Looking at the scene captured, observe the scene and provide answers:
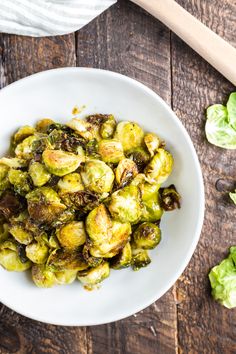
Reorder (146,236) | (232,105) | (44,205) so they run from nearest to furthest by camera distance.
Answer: (44,205), (146,236), (232,105)

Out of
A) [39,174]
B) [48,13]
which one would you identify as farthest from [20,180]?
[48,13]

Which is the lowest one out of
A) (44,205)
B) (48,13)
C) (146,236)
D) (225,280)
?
(225,280)

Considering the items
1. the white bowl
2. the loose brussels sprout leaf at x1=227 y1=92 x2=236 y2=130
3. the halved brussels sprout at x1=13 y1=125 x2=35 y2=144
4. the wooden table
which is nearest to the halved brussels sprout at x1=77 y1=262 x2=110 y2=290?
the white bowl

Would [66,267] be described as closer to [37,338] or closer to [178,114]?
[37,338]

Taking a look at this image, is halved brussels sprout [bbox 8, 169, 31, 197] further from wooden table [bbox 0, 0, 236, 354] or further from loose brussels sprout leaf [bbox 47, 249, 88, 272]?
wooden table [bbox 0, 0, 236, 354]

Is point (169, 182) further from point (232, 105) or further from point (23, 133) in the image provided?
point (23, 133)

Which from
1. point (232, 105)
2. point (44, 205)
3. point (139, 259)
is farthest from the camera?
point (232, 105)

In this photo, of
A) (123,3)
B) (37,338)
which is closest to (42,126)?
(123,3)
